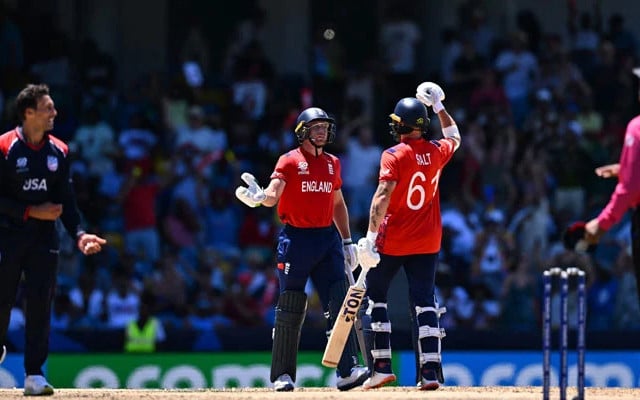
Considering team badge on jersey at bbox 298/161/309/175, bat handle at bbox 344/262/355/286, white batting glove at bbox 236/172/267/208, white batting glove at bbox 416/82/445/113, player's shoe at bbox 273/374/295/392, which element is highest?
white batting glove at bbox 416/82/445/113

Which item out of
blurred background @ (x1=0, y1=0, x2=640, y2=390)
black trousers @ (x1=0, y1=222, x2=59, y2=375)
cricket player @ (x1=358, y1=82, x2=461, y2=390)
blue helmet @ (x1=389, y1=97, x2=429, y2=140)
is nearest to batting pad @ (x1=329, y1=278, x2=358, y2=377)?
cricket player @ (x1=358, y1=82, x2=461, y2=390)

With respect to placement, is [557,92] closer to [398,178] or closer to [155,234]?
[155,234]

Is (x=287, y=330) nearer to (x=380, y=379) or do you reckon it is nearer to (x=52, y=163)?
(x=380, y=379)

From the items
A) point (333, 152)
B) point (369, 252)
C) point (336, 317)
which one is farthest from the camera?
point (333, 152)

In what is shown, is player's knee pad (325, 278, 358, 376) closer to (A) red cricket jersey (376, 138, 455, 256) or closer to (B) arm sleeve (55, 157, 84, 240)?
(A) red cricket jersey (376, 138, 455, 256)

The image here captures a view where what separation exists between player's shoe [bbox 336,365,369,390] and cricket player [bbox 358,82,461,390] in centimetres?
7

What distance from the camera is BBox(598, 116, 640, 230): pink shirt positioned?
33.2 feet

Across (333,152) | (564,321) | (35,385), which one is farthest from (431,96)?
(333,152)

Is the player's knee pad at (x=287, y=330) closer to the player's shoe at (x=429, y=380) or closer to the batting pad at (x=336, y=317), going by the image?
the batting pad at (x=336, y=317)

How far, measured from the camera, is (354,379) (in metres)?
12.3

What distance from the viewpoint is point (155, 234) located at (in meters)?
19.9

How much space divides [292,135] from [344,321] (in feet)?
30.2

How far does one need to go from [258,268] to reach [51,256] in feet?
26.3

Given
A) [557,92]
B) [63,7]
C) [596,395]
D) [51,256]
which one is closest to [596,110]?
[557,92]
